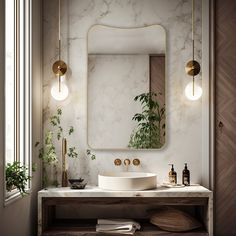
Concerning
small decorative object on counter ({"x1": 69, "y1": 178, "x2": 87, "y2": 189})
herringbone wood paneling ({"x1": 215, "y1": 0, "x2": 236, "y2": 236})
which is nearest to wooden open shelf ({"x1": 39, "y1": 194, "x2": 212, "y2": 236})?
small decorative object on counter ({"x1": 69, "y1": 178, "x2": 87, "y2": 189})

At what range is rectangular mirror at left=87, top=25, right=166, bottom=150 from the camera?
414 cm

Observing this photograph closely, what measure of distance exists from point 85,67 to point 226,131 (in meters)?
1.39

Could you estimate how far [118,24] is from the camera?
4.18 meters

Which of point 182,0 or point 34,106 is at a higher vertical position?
point 182,0

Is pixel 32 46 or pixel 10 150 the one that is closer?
pixel 10 150

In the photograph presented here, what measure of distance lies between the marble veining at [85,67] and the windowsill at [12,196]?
930mm

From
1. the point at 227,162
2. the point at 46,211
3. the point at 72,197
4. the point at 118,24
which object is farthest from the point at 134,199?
the point at 118,24

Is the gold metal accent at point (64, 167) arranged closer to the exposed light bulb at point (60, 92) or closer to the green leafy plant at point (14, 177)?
the exposed light bulb at point (60, 92)

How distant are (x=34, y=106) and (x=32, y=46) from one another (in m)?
0.49

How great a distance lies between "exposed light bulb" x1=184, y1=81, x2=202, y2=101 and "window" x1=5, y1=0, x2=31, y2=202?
4.59ft

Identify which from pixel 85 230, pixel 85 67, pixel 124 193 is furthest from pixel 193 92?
pixel 85 230

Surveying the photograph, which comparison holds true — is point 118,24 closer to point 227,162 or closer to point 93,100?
point 93,100

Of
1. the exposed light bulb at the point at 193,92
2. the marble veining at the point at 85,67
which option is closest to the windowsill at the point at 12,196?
the marble veining at the point at 85,67

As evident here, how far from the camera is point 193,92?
4.10 meters
